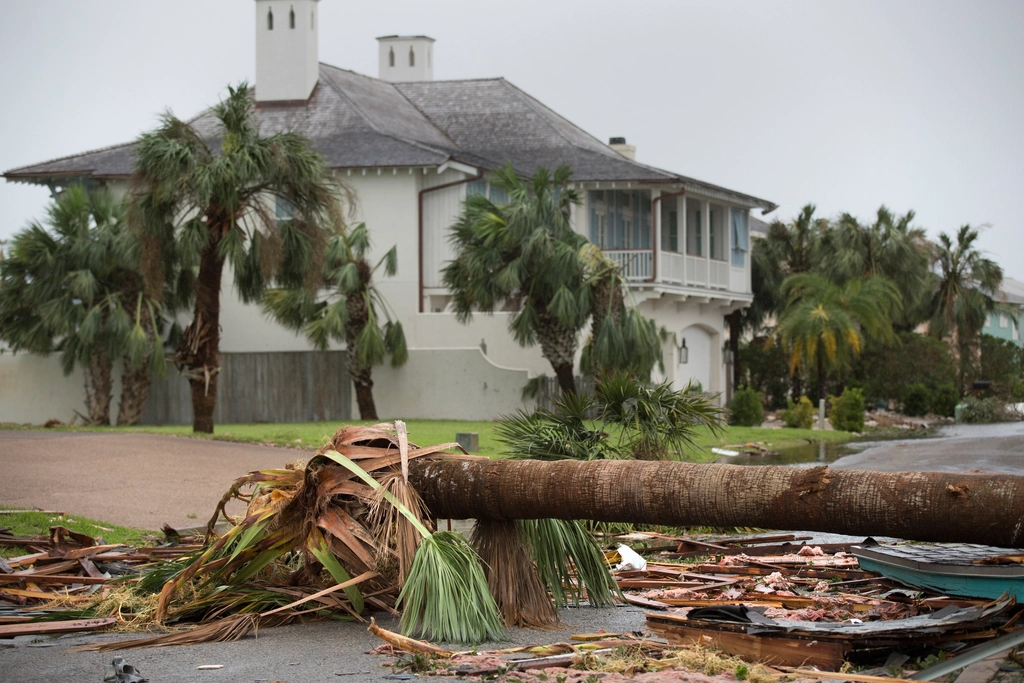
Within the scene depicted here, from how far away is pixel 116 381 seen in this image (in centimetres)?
2902

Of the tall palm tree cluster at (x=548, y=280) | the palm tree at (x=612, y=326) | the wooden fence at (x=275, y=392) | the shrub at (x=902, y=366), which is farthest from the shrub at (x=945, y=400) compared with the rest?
the wooden fence at (x=275, y=392)

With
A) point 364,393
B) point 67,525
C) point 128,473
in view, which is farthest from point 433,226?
point 67,525

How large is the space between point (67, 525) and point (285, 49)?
78.9 feet

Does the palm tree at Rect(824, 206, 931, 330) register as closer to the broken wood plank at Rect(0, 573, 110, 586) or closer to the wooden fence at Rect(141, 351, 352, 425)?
the wooden fence at Rect(141, 351, 352, 425)

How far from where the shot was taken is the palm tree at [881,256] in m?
39.5

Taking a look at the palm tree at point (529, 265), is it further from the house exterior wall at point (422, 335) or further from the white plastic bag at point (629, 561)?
the white plastic bag at point (629, 561)

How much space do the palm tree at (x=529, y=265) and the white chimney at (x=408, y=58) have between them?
53.0 feet

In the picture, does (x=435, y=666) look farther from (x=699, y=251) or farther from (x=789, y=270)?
(x=789, y=270)

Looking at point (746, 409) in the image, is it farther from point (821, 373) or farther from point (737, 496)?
point (737, 496)

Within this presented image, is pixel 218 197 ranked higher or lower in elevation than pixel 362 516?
higher

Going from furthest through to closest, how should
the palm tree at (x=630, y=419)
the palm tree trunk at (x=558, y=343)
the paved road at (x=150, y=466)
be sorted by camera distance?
the palm tree trunk at (x=558, y=343) → the paved road at (x=150, y=466) → the palm tree at (x=630, y=419)

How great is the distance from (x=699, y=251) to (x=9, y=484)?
80.1ft

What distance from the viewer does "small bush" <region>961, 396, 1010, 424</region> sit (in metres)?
35.4

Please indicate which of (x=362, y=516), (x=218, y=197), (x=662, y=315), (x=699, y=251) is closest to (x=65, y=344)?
(x=218, y=197)
